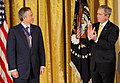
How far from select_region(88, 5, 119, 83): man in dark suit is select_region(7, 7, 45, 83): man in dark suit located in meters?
0.72

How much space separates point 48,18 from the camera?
4953 millimetres

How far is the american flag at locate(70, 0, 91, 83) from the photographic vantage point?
458cm

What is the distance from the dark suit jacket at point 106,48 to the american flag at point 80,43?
905mm

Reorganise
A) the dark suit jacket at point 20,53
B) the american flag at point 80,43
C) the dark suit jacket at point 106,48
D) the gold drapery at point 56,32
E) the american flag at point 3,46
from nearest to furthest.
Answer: the dark suit jacket at point 20,53
the dark suit jacket at point 106,48
the american flag at point 3,46
the american flag at point 80,43
the gold drapery at point 56,32

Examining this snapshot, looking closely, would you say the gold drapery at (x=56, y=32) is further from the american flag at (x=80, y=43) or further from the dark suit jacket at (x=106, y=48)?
the dark suit jacket at (x=106, y=48)

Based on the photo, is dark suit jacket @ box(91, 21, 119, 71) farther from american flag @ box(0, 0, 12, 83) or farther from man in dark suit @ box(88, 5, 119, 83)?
american flag @ box(0, 0, 12, 83)

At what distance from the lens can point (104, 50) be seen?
3623 millimetres

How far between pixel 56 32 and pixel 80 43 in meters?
0.52

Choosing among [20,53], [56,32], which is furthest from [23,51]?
[56,32]

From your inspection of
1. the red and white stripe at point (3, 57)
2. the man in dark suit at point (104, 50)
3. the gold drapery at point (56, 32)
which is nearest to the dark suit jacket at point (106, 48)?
the man in dark suit at point (104, 50)

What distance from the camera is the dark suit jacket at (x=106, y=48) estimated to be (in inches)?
140

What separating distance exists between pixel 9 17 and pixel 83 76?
1.51m

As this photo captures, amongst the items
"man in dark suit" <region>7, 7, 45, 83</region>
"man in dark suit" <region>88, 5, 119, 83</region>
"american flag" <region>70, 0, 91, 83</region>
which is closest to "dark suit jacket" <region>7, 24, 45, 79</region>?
"man in dark suit" <region>7, 7, 45, 83</region>

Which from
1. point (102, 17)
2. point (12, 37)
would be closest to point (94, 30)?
point (102, 17)
